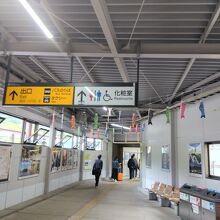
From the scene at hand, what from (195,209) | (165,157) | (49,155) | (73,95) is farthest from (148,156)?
(73,95)

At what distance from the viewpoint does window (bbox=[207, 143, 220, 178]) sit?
619 cm

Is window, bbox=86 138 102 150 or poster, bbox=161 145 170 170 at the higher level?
window, bbox=86 138 102 150

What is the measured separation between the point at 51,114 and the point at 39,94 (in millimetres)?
5643

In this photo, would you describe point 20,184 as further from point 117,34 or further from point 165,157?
point 117,34

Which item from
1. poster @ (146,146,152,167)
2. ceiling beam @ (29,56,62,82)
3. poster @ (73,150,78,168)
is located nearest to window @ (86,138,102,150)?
poster @ (73,150,78,168)

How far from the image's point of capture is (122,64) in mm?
5312

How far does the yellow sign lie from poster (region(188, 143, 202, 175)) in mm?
4323

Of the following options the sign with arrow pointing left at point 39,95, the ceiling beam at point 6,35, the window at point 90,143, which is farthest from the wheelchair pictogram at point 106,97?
the window at point 90,143

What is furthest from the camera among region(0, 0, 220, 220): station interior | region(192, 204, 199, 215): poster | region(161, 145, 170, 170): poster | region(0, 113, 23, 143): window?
region(161, 145, 170, 170): poster

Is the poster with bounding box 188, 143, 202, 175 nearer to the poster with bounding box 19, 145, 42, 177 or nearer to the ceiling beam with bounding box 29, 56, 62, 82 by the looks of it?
the ceiling beam with bounding box 29, 56, 62, 82

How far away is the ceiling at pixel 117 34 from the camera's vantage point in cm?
356

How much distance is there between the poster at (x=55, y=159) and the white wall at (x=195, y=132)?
5019 millimetres

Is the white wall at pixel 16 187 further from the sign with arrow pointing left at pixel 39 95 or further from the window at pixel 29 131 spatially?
the sign with arrow pointing left at pixel 39 95

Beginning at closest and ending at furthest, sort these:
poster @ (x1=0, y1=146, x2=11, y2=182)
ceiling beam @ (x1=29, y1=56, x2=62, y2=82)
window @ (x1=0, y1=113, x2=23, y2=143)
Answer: ceiling beam @ (x1=29, y1=56, x2=62, y2=82) < poster @ (x1=0, y1=146, x2=11, y2=182) < window @ (x1=0, y1=113, x2=23, y2=143)
